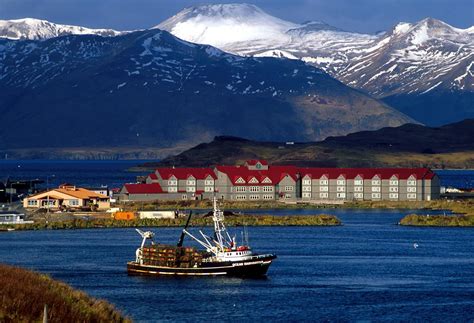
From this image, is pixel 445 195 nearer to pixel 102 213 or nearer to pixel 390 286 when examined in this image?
pixel 102 213

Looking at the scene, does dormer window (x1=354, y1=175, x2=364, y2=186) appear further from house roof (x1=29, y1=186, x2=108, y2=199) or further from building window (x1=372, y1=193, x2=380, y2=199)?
house roof (x1=29, y1=186, x2=108, y2=199)

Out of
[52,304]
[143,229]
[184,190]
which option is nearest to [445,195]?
[184,190]

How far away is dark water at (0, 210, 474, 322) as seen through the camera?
5247 cm

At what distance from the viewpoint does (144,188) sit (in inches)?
5453

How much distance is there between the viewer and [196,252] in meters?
66.1

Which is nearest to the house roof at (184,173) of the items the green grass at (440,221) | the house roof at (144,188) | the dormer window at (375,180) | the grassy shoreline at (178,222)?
the house roof at (144,188)

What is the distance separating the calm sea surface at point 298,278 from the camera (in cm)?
5250

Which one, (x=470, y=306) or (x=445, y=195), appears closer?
(x=470, y=306)

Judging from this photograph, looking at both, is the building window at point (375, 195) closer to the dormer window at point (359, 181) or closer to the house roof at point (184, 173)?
the dormer window at point (359, 181)

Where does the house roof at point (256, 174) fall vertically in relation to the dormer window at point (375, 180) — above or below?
above

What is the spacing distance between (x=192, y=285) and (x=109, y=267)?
28.0 feet

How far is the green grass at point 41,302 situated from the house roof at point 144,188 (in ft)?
299

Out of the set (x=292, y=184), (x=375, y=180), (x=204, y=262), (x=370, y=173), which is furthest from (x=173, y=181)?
(x=204, y=262)

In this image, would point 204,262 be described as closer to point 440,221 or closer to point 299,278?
point 299,278
